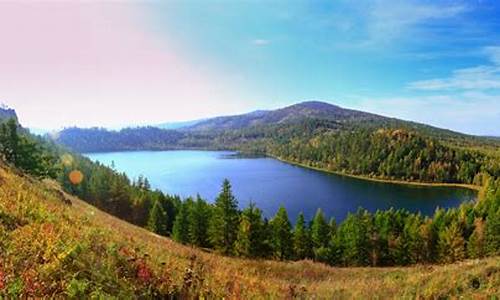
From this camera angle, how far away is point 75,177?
9162 cm

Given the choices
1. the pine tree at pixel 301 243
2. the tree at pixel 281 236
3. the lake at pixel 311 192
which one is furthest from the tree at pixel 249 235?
the lake at pixel 311 192

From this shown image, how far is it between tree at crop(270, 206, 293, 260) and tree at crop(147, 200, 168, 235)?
23.3m

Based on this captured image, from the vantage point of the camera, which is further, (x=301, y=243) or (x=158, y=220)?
(x=158, y=220)

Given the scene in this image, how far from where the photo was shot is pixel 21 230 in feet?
29.8

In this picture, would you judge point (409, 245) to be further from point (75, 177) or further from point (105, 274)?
point (75, 177)

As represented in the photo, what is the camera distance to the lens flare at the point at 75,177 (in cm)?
8862

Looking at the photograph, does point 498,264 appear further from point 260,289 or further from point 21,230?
point 21,230

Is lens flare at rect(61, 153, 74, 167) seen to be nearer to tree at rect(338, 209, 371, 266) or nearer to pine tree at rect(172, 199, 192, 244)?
pine tree at rect(172, 199, 192, 244)

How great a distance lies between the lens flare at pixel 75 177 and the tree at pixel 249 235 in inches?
2104

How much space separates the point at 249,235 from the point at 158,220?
22.8 m

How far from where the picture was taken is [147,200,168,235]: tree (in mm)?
66125

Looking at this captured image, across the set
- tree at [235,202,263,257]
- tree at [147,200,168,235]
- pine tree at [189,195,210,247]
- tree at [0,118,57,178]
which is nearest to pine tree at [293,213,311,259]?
Result: tree at [235,202,263,257]

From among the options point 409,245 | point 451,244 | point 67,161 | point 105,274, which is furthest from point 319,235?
point 67,161

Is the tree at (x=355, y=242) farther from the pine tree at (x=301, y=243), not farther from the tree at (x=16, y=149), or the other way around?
the tree at (x=16, y=149)
